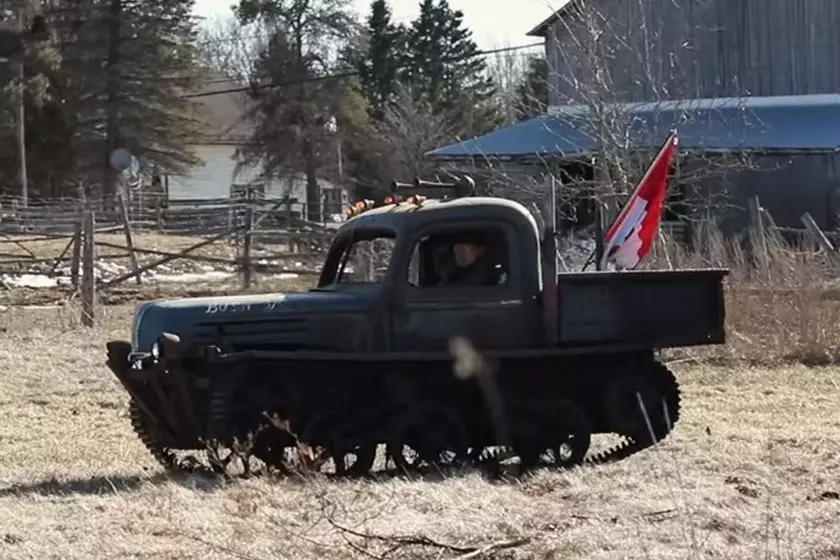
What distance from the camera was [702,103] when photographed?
114 ft

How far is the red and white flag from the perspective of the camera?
13.6 m

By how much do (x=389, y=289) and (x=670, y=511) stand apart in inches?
106

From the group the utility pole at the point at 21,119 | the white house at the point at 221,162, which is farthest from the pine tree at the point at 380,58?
the utility pole at the point at 21,119

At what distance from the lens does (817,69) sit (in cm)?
3656

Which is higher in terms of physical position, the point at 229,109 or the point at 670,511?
the point at 229,109

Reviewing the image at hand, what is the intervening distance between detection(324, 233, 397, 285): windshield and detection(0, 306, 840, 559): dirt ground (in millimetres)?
1682

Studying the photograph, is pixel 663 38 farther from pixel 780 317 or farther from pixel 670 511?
pixel 670 511

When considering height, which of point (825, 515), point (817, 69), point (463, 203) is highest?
point (817, 69)

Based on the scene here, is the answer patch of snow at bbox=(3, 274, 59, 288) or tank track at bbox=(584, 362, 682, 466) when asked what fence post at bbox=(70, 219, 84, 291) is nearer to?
patch of snow at bbox=(3, 274, 59, 288)

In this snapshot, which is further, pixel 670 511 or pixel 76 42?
pixel 76 42

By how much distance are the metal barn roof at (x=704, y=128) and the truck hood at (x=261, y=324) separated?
18.4 metres

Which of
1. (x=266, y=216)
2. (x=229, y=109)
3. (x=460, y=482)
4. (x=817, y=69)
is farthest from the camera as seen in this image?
(x=229, y=109)

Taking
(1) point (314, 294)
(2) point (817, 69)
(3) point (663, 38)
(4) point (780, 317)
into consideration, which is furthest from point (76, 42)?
(1) point (314, 294)

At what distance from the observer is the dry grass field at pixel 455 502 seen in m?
7.55
